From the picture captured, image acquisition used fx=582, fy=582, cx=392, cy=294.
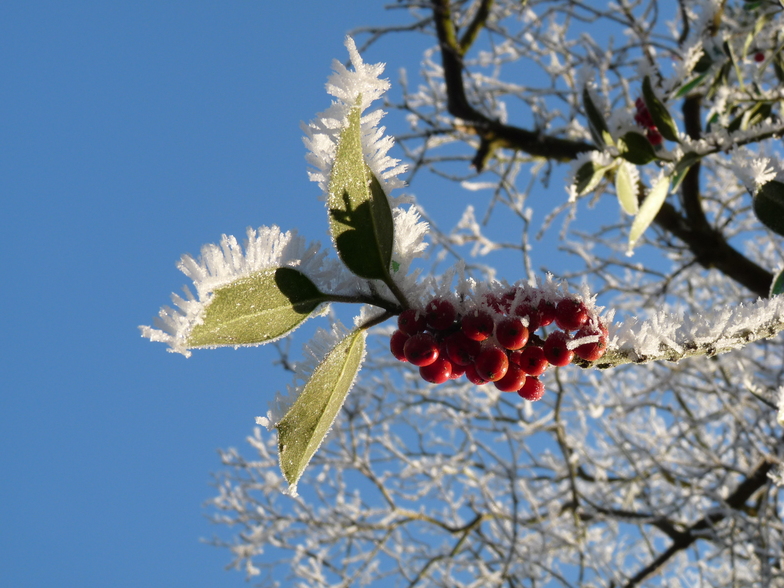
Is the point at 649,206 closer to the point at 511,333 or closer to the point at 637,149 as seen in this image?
the point at 637,149

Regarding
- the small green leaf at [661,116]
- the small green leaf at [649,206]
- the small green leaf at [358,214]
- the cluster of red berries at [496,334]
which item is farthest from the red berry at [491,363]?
the small green leaf at [661,116]

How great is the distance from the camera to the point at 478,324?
0.97 m

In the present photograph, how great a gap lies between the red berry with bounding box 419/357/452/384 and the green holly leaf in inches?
53.2

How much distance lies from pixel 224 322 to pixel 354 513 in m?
4.49

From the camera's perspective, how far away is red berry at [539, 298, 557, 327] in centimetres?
100

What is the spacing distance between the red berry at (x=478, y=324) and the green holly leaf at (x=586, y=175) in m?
1.37

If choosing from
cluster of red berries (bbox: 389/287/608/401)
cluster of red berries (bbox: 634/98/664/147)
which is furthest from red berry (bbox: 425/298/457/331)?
cluster of red berries (bbox: 634/98/664/147)

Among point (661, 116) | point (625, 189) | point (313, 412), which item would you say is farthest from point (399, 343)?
point (625, 189)

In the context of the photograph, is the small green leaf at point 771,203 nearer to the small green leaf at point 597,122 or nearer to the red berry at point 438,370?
the small green leaf at point 597,122

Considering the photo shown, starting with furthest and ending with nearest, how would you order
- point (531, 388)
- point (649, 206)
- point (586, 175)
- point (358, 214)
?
point (586, 175), point (649, 206), point (531, 388), point (358, 214)

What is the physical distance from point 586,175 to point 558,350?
1.36 m

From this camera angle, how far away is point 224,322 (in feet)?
2.96

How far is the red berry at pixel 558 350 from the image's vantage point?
983mm

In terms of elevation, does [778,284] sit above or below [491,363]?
above
